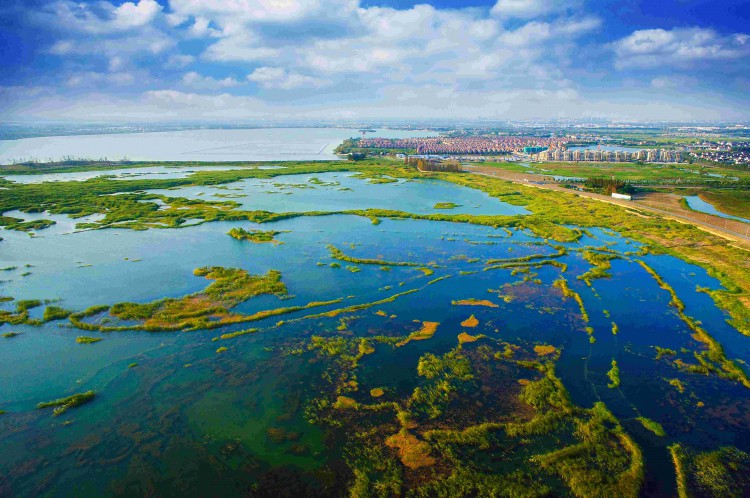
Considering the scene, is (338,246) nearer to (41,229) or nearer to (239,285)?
(239,285)

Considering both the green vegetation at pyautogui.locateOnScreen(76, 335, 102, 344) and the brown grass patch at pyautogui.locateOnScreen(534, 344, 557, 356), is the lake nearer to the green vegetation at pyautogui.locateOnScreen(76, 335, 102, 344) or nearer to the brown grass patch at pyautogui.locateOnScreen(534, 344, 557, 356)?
the green vegetation at pyautogui.locateOnScreen(76, 335, 102, 344)

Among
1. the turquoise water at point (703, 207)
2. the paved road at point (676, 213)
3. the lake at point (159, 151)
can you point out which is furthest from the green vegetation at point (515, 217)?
the lake at point (159, 151)

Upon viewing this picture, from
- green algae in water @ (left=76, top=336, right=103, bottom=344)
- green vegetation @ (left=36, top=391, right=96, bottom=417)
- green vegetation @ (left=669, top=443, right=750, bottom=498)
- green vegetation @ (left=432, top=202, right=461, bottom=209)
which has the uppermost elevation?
green vegetation @ (left=432, top=202, right=461, bottom=209)

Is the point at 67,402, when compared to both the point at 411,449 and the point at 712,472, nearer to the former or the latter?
the point at 411,449

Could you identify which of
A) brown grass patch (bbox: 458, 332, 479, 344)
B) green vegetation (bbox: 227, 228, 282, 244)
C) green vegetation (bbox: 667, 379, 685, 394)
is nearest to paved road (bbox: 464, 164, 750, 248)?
green vegetation (bbox: 667, 379, 685, 394)

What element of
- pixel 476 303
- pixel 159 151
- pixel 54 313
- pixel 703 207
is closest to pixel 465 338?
pixel 476 303

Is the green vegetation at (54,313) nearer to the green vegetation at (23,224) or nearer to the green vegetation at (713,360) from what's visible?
the green vegetation at (23,224)

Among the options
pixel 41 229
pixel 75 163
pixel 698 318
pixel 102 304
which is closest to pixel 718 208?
pixel 698 318
